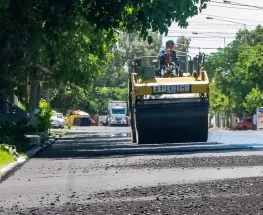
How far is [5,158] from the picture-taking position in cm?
2320

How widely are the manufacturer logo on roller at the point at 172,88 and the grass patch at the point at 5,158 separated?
7.27 m

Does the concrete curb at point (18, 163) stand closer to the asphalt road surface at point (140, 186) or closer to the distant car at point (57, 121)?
the asphalt road surface at point (140, 186)

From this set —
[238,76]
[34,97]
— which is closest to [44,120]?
[34,97]

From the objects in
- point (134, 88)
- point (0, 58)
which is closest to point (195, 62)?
point (134, 88)

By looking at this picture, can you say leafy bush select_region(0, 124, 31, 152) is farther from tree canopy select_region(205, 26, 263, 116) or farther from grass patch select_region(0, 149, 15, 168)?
tree canopy select_region(205, 26, 263, 116)

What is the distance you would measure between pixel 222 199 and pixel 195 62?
20137 millimetres

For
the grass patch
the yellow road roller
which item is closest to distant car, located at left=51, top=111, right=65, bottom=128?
the yellow road roller

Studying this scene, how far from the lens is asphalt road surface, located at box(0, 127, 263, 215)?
1152 cm

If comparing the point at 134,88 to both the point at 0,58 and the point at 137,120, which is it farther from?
the point at 0,58

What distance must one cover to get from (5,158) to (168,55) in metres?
10.4

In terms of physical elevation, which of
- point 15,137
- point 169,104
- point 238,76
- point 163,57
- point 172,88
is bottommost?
point 15,137

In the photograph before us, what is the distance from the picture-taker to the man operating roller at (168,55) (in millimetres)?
31625

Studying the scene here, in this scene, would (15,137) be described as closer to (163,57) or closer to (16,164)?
(163,57)

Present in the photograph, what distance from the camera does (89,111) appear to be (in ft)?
432
